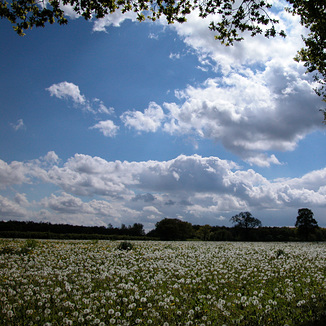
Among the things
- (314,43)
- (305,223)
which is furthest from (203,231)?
(314,43)

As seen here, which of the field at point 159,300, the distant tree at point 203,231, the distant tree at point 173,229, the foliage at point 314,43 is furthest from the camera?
the distant tree at point 203,231

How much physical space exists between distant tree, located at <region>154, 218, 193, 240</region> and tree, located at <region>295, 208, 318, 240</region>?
104 feet

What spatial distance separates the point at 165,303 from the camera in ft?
24.1

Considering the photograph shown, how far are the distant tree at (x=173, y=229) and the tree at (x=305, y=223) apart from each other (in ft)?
104

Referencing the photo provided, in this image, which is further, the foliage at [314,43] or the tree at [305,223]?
the tree at [305,223]

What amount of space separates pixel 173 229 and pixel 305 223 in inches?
1442

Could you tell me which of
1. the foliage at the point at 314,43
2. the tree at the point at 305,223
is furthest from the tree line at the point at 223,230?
the foliage at the point at 314,43

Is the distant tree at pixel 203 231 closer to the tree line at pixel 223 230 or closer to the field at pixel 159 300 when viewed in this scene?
the tree line at pixel 223 230

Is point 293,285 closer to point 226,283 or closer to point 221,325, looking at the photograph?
point 226,283

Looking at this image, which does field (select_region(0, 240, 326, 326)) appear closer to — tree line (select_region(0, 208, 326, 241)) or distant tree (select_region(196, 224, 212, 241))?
tree line (select_region(0, 208, 326, 241))

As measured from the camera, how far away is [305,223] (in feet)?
230

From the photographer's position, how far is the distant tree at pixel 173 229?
243 feet

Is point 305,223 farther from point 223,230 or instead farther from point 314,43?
point 314,43

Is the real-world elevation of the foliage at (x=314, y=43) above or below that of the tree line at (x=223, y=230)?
above
